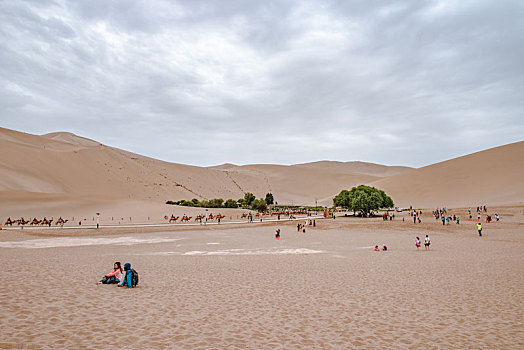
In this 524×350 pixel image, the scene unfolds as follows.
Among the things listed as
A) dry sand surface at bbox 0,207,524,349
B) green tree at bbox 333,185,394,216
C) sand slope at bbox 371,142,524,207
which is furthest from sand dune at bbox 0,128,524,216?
dry sand surface at bbox 0,207,524,349

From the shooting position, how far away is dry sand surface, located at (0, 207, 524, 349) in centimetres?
689

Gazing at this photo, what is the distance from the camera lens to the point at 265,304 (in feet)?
31.5

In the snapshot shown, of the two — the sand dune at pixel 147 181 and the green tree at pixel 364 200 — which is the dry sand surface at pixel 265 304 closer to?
the green tree at pixel 364 200

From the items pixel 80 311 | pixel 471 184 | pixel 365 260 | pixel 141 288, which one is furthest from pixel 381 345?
pixel 471 184

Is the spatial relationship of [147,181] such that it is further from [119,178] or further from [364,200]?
[364,200]

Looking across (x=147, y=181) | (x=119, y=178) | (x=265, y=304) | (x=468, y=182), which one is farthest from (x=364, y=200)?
(x=119, y=178)

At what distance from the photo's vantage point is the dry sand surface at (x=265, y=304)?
6887 millimetres

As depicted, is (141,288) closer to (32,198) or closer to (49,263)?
(49,263)

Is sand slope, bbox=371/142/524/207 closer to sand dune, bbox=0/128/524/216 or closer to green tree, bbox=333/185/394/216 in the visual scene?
sand dune, bbox=0/128/524/216

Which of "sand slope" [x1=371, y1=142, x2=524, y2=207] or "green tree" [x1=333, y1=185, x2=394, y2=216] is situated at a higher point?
"sand slope" [x1=371, y1=142, x2=524, y2=207]

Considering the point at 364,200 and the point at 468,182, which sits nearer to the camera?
the point at 364,200

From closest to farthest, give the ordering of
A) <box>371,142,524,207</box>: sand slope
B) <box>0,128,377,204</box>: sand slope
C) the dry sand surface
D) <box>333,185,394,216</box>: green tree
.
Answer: the dry sand surface < <box>333,185,394,216</box>: green tree < <box>0,128,377,204</box>: sand slope < <box>371,142,524,207</box>: sand slope

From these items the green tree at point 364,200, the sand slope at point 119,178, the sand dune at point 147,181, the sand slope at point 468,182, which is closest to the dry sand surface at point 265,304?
the green tree at point 364,200

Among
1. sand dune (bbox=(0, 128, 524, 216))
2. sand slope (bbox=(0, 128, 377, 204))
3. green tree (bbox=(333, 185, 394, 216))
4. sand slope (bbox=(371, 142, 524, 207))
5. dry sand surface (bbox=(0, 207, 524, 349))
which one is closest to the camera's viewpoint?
dry sand surface (bbox=(0, 207, 524, 349))
